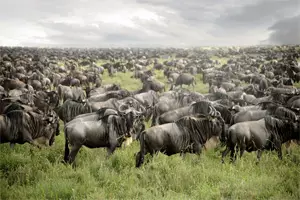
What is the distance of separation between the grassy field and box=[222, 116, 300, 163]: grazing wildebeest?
1.21ft

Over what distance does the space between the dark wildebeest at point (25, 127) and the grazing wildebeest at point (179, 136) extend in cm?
332

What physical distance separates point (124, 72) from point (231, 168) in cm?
3296

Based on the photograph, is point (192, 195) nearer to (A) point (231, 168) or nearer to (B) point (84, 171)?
(A) point (231, 168)

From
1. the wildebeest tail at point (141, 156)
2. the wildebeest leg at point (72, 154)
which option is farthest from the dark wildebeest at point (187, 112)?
the wildebeest leg at point (72, 154)

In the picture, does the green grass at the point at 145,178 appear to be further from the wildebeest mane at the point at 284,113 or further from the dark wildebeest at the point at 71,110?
the dark wildebeest at the point at 71,110

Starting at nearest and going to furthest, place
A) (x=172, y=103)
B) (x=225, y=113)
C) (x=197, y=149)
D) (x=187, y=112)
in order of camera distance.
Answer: (x=197, y=149)
(x=187, y=112)
(x=225, y=113)
(x=172, y=103)

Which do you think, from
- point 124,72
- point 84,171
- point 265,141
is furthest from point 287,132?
point 124,72

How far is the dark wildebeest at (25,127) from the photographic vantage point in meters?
8.45

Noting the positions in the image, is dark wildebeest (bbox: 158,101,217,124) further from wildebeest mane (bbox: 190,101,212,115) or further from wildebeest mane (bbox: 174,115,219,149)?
wildebeest mane (bbox: 174,115,219,149)

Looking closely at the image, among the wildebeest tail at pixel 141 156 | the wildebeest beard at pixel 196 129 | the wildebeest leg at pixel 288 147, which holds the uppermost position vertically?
the wildebeest beard at pixel 196 129

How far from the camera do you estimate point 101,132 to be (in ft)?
26.2

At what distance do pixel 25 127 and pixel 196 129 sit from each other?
4.71 metres

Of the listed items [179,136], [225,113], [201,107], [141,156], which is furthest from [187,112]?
[141,156]

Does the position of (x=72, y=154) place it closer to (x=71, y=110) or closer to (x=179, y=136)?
(x=179, y=136)
